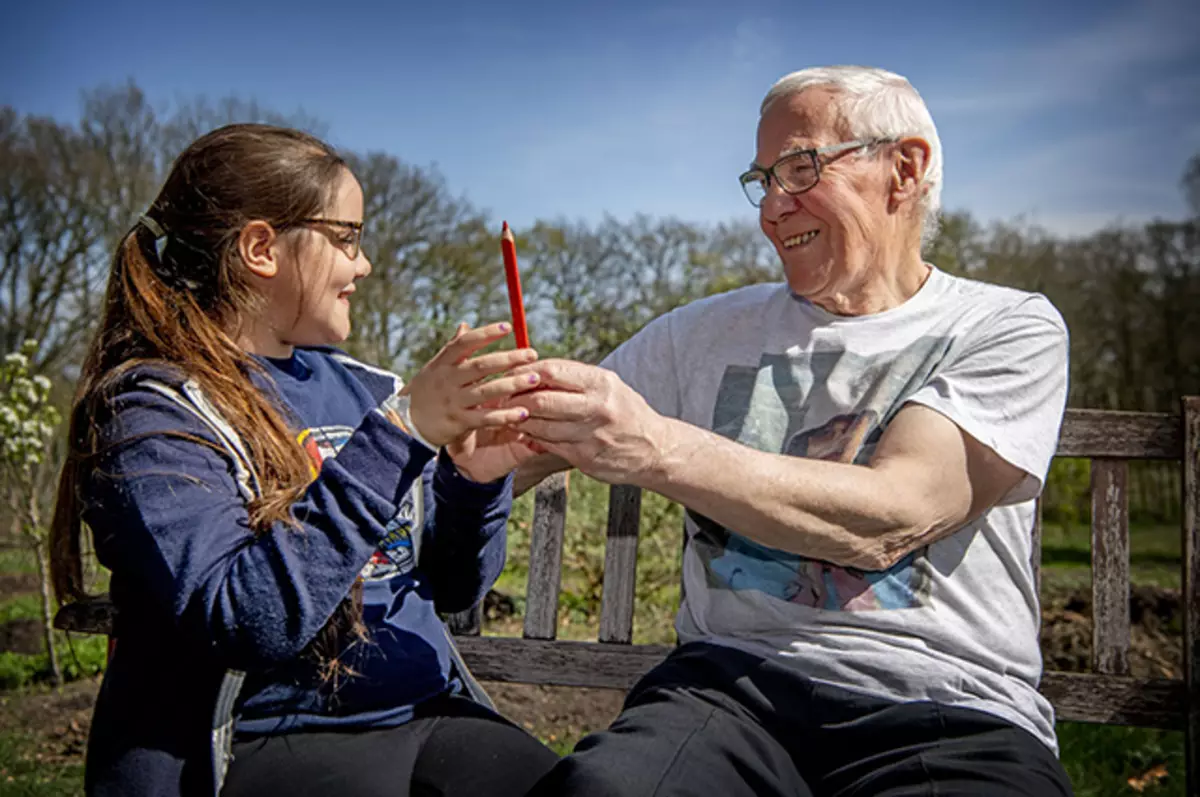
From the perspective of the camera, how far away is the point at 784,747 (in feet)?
6.29

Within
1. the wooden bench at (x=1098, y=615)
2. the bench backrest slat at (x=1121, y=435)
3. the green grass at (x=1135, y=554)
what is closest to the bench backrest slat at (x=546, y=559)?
the wooden bench at (x=1098, y=615)

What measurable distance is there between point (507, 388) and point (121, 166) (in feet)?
51.2

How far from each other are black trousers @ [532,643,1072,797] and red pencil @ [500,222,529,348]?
75cm

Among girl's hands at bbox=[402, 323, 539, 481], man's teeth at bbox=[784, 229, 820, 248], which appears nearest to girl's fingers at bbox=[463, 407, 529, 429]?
girl's hands at bbox=[402, 323, 539, 481]

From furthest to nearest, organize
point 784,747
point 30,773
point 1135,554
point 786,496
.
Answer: point 1135,554 → point 30,773 → point 784,747 → point 786,496

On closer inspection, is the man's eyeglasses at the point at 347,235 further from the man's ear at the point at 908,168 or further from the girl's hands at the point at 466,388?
the man's ear at the point at 908,168

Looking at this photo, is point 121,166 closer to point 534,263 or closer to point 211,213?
point 534,263

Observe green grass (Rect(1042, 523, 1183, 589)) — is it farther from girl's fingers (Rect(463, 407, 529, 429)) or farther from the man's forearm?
girl's fingers (Rect(463, 407, 529, 429))

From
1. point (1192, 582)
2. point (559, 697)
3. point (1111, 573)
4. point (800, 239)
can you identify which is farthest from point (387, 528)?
point (559, 697)

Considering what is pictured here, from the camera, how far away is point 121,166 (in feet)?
49.1

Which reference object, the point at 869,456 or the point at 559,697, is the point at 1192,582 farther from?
the point at 559,697

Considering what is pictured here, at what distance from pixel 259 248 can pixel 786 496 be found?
1.13 m

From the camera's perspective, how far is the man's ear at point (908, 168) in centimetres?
227

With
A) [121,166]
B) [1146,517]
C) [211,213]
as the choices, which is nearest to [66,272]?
[121,166]
